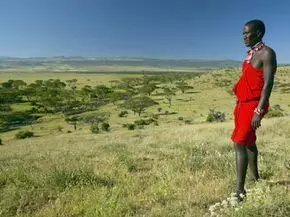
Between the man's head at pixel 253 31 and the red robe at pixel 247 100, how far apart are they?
24 cm

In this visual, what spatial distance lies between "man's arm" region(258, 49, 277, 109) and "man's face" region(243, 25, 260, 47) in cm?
22

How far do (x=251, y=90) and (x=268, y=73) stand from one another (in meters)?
0.27

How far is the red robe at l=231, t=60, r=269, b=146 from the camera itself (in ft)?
18.0

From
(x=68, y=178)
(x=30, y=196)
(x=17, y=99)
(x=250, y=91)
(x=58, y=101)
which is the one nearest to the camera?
(x=250, y=91)

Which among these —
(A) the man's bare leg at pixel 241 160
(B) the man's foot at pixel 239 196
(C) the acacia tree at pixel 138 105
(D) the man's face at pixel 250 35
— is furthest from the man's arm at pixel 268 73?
(C) the acacia tree at pixel 138 105

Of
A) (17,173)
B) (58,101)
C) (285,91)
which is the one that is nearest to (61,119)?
(58,101)

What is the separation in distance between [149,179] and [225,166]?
124cm

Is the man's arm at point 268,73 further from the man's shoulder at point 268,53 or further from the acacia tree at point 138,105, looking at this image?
the acacia tree at point 138,105

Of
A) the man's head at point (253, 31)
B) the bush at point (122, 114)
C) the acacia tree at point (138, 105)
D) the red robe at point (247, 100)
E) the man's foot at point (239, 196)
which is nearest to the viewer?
the man's foot at point (239, 196)

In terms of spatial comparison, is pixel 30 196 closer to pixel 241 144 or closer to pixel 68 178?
pixel 68 178

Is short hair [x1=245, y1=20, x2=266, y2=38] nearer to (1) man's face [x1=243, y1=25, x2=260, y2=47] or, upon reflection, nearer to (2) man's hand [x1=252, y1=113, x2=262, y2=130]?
(1) man's face [x1=243, y1=25, x2=260, y2=47]

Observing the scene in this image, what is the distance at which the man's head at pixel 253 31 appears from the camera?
559 centimetres

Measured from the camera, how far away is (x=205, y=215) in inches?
200

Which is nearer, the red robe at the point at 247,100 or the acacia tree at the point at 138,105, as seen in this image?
the red robe at the point at 247,100
